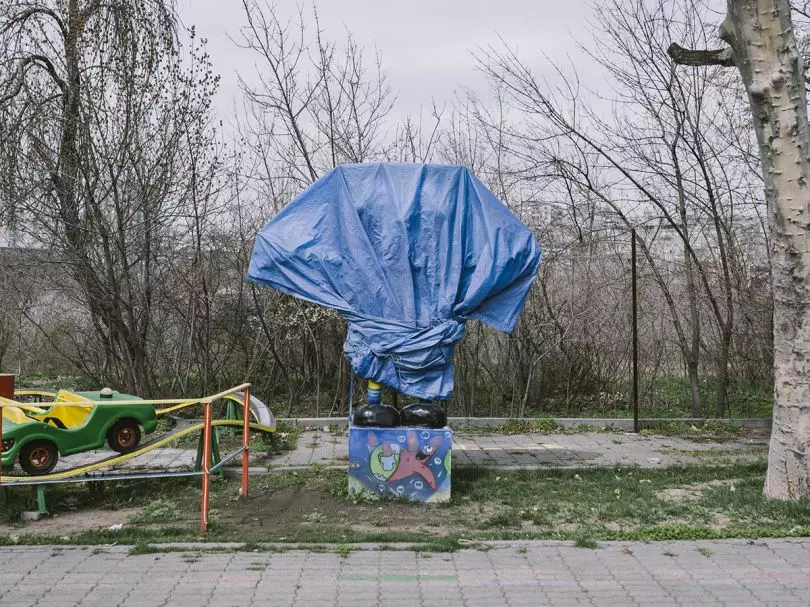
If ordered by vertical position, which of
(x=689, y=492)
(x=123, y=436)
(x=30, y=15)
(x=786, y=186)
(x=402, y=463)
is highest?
(x=30, y=15)

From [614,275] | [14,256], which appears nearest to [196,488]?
[14,256]

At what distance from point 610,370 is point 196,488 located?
8012 mm

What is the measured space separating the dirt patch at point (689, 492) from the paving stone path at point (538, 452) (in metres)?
1.11

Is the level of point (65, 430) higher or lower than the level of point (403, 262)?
lower

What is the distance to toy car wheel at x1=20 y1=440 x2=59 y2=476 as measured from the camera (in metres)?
6.63

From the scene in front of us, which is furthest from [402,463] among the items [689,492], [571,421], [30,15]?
[30,15]

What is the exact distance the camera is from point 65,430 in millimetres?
6820

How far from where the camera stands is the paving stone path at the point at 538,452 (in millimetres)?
8844

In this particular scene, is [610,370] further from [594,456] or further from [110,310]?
[110,310]

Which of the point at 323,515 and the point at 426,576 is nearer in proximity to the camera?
the point at 426,576

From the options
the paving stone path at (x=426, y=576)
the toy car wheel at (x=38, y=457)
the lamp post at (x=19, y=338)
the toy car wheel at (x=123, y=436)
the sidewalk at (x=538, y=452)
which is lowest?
the paving stone path at (x=426, y=576)

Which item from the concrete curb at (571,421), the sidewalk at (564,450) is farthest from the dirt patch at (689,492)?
the concrete curb at (571,421)

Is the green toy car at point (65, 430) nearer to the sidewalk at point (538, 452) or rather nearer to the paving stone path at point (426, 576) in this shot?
the paving stone path at point (426, 576)

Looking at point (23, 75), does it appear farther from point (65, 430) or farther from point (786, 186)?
point (786, 186)
